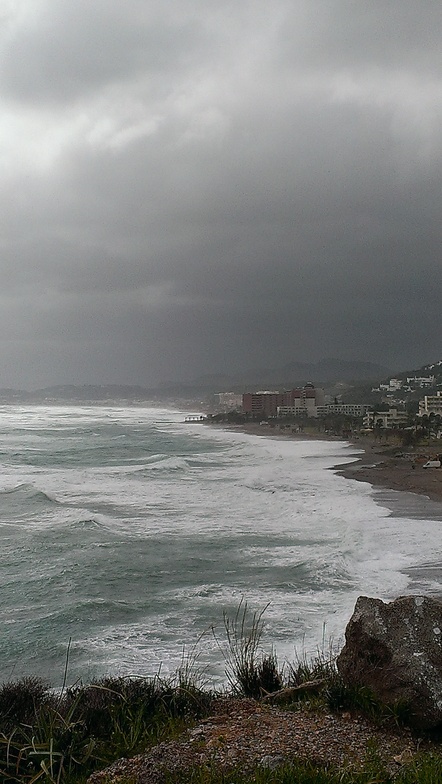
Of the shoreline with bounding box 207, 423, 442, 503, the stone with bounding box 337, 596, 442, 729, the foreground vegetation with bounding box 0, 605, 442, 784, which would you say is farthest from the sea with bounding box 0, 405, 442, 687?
the shoreline with bounding box 207, 423, 442, 503

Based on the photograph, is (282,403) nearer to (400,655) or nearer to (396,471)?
(396,471)

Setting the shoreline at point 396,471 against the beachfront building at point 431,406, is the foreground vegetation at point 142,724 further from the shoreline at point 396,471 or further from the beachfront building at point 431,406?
the beachfront building at point 431,406

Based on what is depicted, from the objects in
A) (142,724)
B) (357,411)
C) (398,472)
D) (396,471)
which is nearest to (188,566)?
(142,724)

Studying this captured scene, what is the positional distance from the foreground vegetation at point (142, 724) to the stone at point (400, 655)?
118mm

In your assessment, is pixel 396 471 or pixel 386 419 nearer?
pixel 396 471

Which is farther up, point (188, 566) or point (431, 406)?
point (431, 406)

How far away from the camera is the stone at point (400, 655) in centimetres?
448

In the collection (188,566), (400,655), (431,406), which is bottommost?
(188,566)

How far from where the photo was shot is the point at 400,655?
15.7 ft

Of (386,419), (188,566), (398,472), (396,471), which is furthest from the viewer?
(386,419)

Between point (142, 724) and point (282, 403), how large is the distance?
464 feet

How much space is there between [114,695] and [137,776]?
5.54 ft

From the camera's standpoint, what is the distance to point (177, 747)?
409cm

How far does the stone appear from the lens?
448 centimetres
